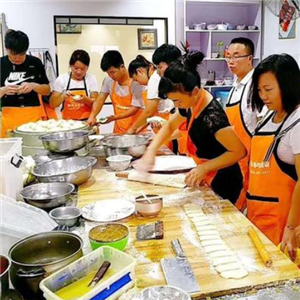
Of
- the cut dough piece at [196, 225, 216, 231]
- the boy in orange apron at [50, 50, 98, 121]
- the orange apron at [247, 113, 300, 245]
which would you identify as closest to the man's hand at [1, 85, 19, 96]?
the boy in orange apron at [50, 50, 98, 121]

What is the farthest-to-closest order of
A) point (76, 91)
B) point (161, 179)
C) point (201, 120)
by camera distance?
point (76, 91) < point (161, 179) < point (201, 120)

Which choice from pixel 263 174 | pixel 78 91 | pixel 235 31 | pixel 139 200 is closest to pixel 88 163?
pixel 139 200

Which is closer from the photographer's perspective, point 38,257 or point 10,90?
point 38,257

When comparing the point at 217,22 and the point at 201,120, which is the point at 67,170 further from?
the point at 217,22

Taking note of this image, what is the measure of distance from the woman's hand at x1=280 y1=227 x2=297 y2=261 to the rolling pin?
271 millimetres

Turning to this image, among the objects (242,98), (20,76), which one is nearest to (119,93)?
(20,76)

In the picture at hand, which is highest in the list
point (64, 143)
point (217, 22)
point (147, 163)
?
point (217, 22)

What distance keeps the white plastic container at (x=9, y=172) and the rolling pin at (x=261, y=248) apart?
39.3 inches

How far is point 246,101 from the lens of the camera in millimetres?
2637

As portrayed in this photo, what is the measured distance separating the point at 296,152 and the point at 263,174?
22 cm

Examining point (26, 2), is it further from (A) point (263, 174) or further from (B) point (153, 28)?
(A) point (263, 174)

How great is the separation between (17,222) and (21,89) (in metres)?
1.98

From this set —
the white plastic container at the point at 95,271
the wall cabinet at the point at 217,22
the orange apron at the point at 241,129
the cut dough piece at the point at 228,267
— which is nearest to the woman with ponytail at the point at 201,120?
the orange apron at the point at 241,129

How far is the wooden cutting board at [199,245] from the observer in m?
1.08
